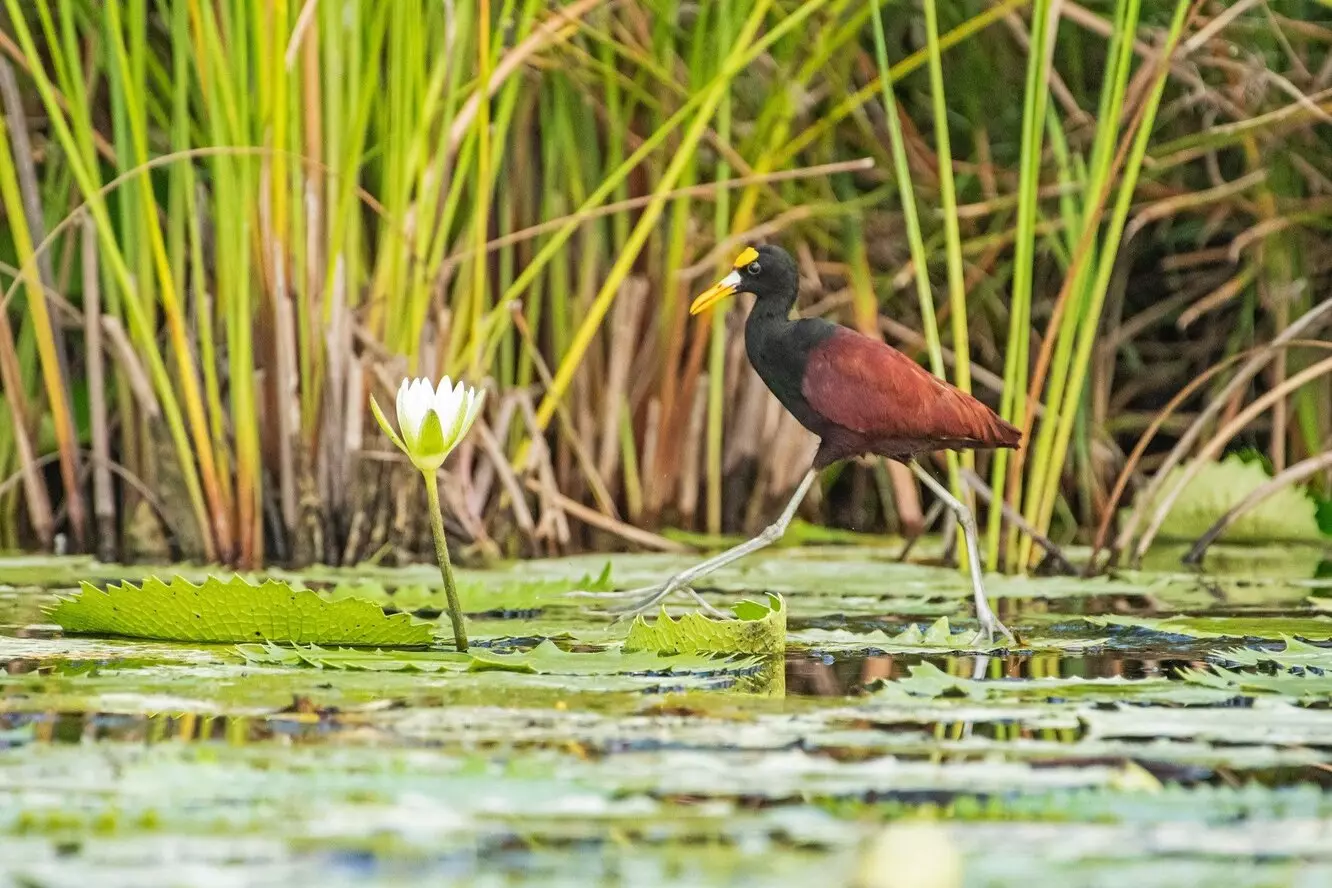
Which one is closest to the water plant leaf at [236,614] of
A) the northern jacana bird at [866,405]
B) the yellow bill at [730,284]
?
the northern jacana bird at [866,405]

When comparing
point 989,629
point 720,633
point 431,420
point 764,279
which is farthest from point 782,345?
point 431,420

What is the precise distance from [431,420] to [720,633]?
0.58m

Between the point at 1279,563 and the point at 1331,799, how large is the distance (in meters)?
3.20

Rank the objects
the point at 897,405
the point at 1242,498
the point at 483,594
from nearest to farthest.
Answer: the point at 483,594 → the point at 897,405 → the point at 1242,498

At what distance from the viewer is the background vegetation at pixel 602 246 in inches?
171

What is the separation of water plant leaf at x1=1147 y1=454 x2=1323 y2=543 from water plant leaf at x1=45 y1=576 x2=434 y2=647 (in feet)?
9.44

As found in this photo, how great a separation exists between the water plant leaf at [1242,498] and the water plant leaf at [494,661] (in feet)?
8.83

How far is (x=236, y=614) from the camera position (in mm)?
2891

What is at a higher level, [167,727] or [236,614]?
[236,614]

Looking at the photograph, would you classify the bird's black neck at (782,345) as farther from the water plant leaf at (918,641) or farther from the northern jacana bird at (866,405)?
the water plant leaf at (918,641)

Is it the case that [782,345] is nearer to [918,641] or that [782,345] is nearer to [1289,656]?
[918,641]

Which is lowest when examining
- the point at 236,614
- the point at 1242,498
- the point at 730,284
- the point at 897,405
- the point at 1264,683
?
the point at 1264,683

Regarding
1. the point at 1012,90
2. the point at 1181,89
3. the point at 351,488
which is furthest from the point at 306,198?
the point at 1181,89

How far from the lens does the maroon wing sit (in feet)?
12.0
